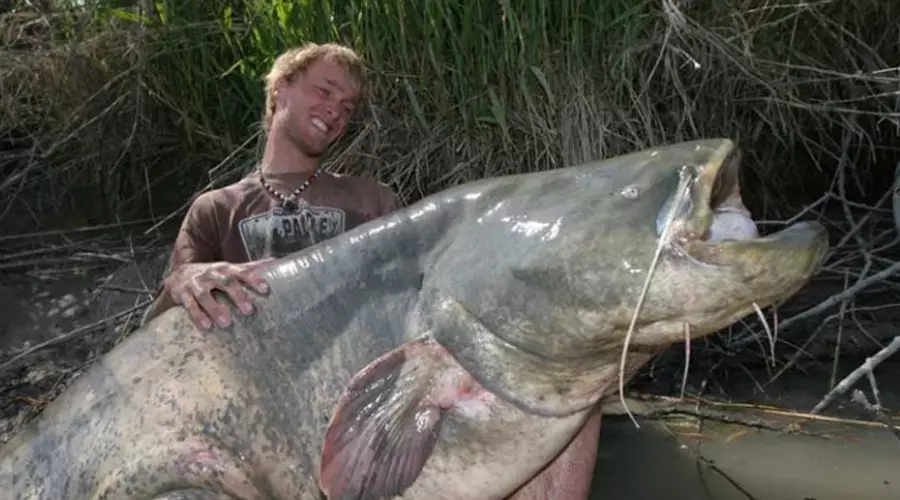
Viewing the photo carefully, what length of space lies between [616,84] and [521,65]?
0.39m

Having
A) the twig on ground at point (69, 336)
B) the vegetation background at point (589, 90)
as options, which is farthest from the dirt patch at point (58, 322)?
the vegetation background at point (589, 90)

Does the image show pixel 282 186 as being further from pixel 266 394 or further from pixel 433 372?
pixel 433 372

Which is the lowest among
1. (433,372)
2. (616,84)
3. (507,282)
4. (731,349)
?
(731,349)

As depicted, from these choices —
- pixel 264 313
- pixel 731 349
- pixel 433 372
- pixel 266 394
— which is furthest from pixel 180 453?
pixel 731 349

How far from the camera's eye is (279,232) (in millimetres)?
3025

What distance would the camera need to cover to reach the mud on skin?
5.86 feet

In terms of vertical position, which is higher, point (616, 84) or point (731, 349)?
point (616, 84)

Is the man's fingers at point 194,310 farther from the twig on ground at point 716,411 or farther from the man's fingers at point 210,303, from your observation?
the twig on ground at point 716,411

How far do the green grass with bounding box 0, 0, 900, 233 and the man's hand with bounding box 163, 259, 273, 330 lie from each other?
195 centimetres

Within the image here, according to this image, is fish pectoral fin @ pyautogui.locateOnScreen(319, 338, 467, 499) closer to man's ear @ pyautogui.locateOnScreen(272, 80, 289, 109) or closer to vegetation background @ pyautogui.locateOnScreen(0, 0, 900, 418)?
man's ear @ pyautogui.locateOnScreen(272, 80, 289, 109)

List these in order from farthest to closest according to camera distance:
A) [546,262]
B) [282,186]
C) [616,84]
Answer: [616,84] < [282,186] < [546,262]

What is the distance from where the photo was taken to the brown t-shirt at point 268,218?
3.03m

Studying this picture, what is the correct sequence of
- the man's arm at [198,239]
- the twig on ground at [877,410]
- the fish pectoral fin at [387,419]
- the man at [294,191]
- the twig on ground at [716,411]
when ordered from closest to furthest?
the fish pectoral fin at [387,419] < the twig on ground at [877,410] < the man's arm at [198,239] < the man at [294,191] < the twig on ground at [716,411]

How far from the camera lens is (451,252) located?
2068mm
